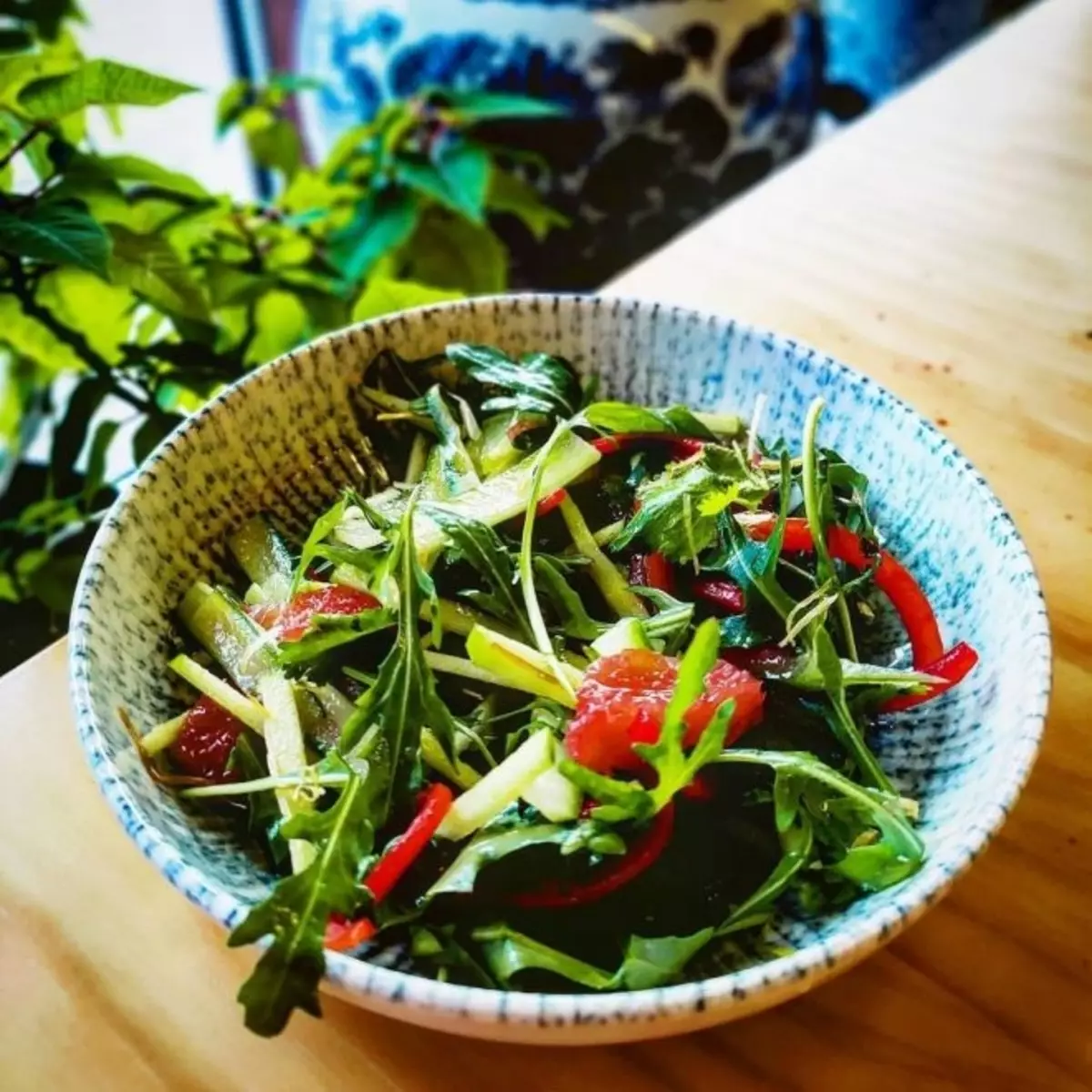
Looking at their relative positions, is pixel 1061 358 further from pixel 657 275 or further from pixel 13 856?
pixel 13 856

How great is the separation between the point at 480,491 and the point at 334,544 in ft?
0.34

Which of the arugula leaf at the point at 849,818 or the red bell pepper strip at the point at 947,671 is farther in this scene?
the red bell pepper strip at the point at 947,671

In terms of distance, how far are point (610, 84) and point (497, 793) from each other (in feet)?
4.20

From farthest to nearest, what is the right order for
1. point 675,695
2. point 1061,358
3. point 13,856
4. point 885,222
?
1. point 885,222
2. point 1061,358
3. point 13,856
4. point 675,695

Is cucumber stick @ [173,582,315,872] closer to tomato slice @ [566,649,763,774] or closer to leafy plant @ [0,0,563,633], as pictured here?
tomato slice @ [566,649,763,774]

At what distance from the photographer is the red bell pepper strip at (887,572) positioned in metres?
0.76

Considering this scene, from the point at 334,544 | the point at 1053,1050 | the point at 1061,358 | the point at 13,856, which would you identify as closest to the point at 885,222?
the point at 1061,358

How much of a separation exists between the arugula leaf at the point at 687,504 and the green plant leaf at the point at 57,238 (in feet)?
1.48

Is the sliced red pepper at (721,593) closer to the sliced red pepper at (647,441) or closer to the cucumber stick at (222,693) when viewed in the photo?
the sliced red pepper at (647,441)

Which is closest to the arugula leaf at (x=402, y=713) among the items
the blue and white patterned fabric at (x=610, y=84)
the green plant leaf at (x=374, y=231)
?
the green plant leaf at (x=374, y=231)

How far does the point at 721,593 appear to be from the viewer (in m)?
0.75

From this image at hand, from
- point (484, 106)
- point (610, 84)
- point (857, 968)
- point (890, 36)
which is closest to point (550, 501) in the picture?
point (857, 968)

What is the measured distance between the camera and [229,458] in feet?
2.73

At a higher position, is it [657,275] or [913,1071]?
[657,275]
